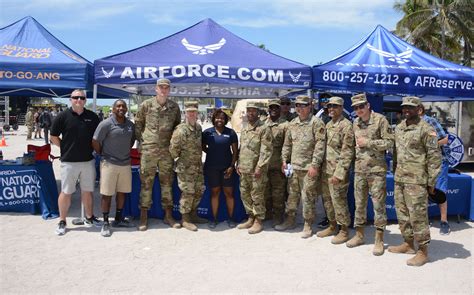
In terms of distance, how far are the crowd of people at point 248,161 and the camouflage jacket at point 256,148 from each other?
0.01 meters

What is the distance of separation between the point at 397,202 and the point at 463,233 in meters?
1.71

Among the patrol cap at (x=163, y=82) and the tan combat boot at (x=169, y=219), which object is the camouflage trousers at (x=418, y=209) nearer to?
the tan combat boot at (x=169, y=219)

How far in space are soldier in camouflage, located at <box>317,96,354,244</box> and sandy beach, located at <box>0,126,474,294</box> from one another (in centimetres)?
37

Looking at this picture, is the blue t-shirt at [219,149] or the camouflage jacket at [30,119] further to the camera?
the camouflage jacket at [30,119]

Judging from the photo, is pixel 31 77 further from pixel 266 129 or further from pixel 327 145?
pixel 327 145

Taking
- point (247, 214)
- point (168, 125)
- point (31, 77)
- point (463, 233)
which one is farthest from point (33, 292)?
point (463, 233)

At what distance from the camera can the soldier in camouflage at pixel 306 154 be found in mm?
5250

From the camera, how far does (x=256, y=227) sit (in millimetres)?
5582

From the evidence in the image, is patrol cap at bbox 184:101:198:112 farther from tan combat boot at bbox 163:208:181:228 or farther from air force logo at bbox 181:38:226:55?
tan combat boot at bbox 163:208:181:228

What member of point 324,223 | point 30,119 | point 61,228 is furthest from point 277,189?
point 30,119

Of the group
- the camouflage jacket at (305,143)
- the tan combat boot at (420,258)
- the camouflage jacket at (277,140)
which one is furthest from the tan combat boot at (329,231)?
the tan combat boot at (420,258)

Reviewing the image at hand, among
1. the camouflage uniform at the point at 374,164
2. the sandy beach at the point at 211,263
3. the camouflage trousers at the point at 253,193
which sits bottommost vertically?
the sandy beach at the point at 211,263

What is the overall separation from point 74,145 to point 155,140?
1.03 meters

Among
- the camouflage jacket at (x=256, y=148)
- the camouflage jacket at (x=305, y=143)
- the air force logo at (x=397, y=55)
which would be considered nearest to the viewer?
the camouflage jacket at (x=305, y=143)
